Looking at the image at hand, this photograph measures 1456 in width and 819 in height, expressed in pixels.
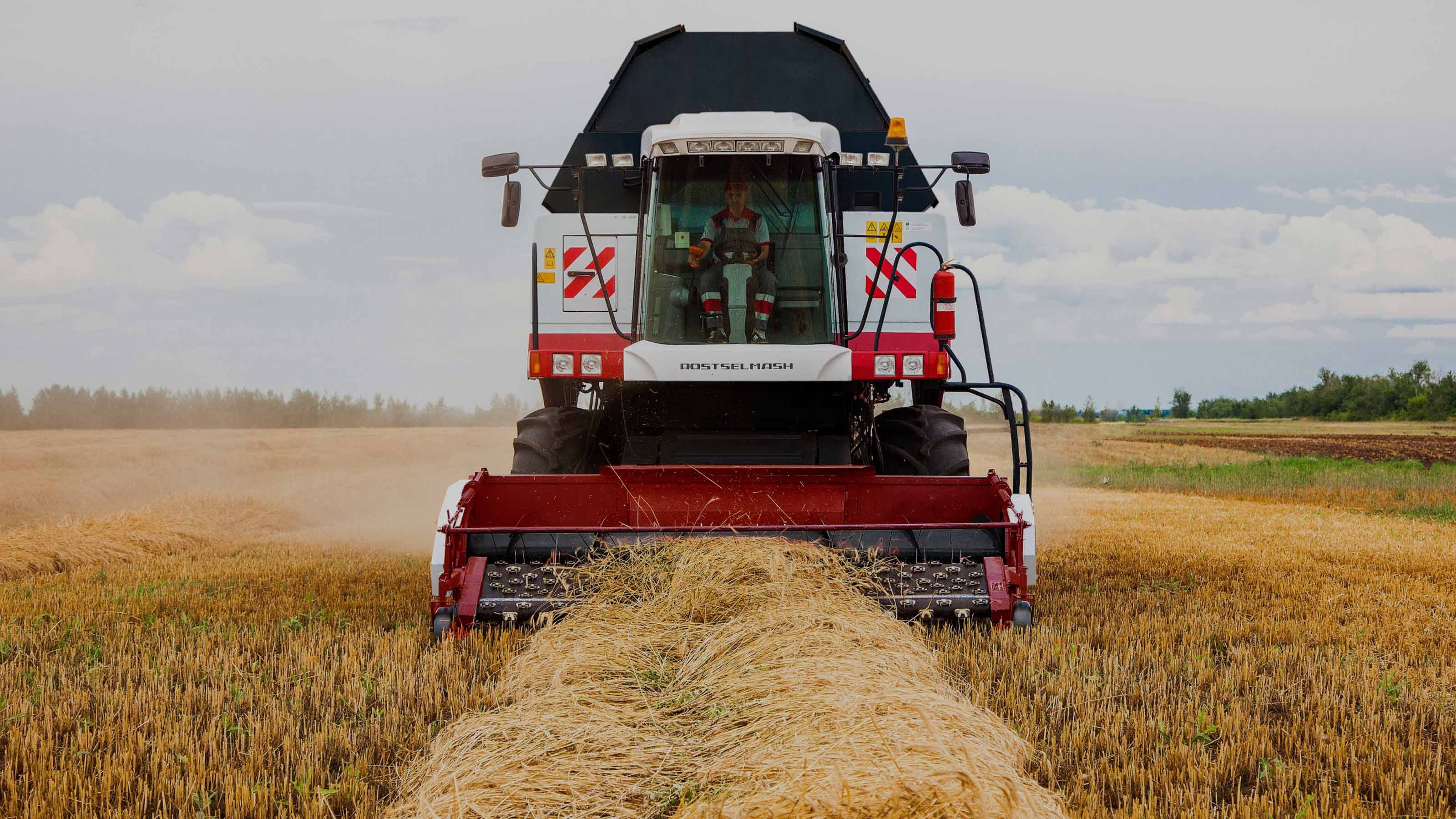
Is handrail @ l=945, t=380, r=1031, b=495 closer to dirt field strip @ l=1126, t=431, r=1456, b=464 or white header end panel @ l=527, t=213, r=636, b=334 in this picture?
white header end panel @ l=527, t=213, r=636, b=334

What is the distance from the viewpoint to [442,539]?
5363mm

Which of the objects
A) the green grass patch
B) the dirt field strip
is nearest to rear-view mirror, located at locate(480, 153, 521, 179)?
the green grass patch

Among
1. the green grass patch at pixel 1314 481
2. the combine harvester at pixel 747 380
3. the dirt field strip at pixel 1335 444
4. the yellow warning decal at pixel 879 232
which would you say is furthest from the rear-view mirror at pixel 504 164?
the dirt field strip at pixel 1335 444

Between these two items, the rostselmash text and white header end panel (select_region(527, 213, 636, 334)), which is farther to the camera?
white header end panel (select_region(527, 213, 636, 334))

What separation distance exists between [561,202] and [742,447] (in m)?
2.59

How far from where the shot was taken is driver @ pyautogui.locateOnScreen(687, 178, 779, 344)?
6.00 metres

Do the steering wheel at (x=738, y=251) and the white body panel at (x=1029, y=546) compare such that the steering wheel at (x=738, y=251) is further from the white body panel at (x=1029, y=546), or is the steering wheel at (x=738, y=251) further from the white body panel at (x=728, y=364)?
the white body panel at (x=1029, y=546)

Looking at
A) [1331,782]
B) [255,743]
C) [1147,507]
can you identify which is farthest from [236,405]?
[1331,782]

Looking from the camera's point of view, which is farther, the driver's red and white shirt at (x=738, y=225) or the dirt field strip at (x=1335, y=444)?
the dirt field strip at (x=1335, y=444)

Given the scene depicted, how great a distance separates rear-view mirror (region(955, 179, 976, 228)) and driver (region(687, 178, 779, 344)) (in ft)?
3.87

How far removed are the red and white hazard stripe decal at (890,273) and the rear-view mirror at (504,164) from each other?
222 cm

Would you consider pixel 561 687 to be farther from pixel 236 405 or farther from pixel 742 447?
pixel 236 405

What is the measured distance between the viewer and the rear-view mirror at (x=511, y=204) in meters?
6.08

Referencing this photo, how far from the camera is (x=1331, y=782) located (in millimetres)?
3275
